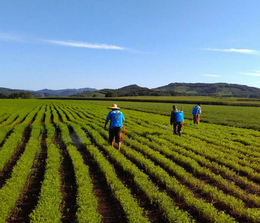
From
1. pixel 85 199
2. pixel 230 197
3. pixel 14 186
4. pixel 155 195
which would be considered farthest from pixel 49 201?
pixel 230 197

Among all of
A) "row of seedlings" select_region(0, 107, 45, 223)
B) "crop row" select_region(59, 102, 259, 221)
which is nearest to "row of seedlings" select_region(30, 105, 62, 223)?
"row of seedlings" select_region(0, 107, 45, 223)

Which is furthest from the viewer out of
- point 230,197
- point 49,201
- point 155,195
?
point 155,195

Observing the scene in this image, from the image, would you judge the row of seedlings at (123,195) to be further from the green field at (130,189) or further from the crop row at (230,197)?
the crop row at (230,197)

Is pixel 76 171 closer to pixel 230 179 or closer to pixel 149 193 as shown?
pixel 149 193

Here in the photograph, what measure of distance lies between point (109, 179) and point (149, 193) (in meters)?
1.49

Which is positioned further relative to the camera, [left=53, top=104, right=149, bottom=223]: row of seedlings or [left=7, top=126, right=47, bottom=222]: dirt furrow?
[left=7, top=126, right=47, bottom=222]: dirt furrow

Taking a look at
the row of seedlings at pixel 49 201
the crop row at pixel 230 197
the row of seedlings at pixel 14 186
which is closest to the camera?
the row of seedlings at pixel 49 201

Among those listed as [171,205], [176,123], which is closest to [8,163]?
[171,205]

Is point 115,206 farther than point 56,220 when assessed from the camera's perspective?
Yes

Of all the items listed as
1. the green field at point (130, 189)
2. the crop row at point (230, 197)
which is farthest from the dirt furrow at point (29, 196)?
the crop row at point (230, 197)

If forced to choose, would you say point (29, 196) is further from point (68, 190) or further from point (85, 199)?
point (85, 199)

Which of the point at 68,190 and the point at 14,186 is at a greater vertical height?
the point at 14,186

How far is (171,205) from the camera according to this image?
509 cm

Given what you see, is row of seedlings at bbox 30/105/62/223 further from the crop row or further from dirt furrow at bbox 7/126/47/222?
the crop row
